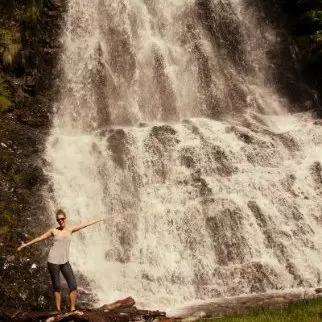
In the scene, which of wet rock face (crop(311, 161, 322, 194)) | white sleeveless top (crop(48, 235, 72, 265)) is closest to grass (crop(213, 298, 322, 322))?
white sleeveless top (crop(48, 235, 72, 265))

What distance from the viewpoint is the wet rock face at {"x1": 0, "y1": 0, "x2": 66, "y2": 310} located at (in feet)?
45.9

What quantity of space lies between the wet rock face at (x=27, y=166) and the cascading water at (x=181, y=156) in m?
0.66

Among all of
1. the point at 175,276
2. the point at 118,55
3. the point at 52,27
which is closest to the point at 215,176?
the point at 175,276

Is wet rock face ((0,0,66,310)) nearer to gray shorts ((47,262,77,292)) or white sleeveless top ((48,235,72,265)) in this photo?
gray shorts ((47,262,77,292))

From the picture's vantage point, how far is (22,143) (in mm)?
19156

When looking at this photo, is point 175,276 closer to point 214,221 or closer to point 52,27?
point 214,221

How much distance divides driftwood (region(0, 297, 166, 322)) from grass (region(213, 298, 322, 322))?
163 cm

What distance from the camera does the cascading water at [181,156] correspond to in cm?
1548

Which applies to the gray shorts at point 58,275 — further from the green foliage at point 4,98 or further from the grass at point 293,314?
the green foliage at point 4,98

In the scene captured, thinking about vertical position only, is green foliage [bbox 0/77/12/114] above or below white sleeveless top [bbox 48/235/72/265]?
above

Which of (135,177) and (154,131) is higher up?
(154,131)

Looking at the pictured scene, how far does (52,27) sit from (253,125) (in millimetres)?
11133

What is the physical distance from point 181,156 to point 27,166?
5642 mm

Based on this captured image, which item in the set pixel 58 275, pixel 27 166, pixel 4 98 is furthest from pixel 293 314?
pixel 4 98
